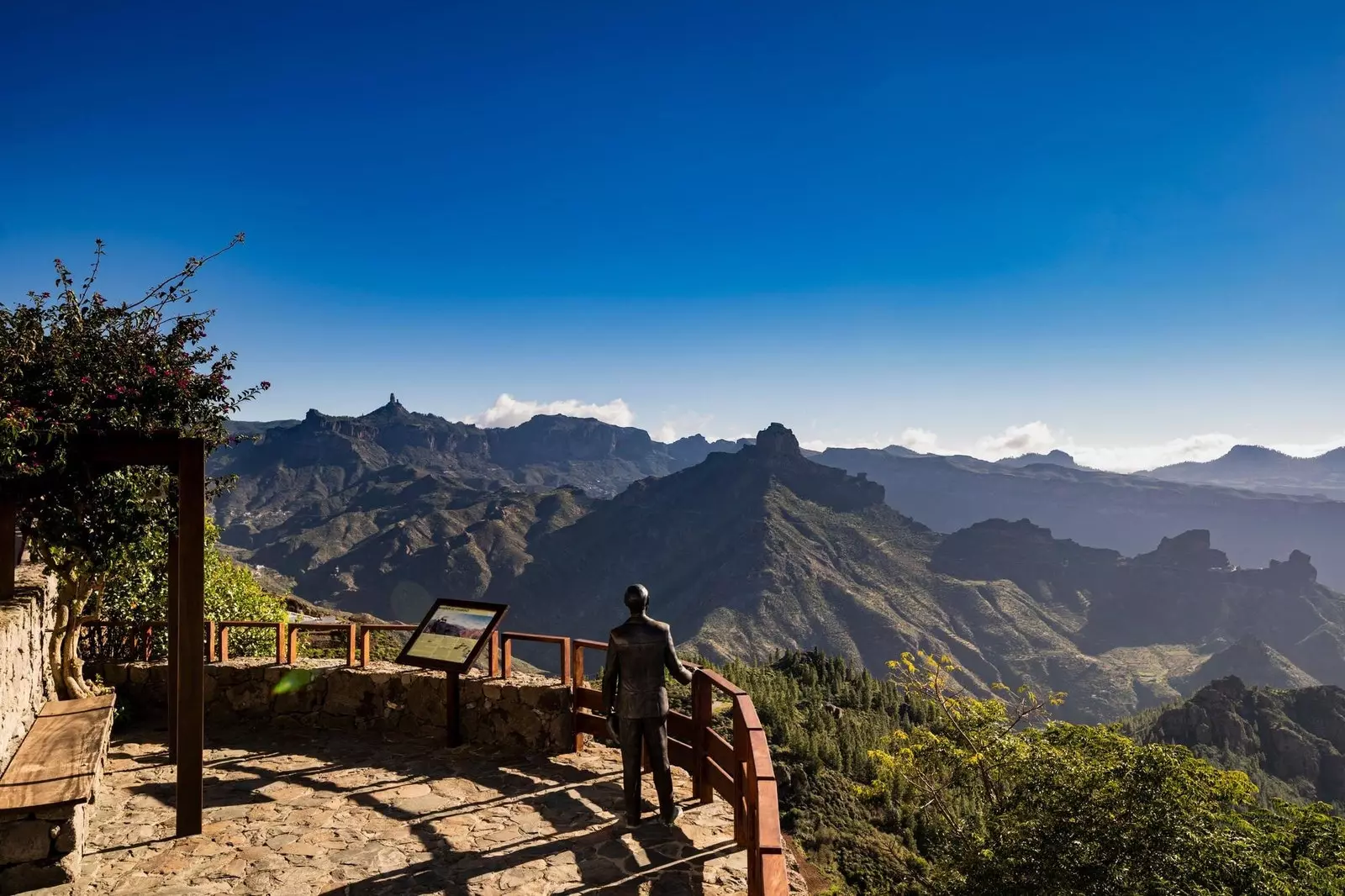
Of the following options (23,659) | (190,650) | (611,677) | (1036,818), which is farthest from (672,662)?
(23,659)

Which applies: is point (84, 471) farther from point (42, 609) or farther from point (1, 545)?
point (42, 609)

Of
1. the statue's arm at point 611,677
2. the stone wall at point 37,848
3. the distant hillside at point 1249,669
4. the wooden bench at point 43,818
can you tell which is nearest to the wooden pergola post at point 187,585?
the wooden bench at point 43,818

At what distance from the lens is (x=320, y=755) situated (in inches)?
312

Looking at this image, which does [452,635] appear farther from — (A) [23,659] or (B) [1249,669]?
(B) [1249,669]

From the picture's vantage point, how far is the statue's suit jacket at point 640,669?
19.4ft

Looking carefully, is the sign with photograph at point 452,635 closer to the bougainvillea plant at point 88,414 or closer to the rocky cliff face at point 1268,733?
the bougainvillea plant at point 88,414

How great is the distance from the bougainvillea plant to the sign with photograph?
288 centimetres

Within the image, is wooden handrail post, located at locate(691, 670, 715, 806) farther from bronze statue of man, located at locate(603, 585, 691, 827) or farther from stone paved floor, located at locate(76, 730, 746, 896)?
bronze statue of man, located at locate(603, 585, 691, 827)

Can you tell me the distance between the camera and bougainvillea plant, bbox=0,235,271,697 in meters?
5.97

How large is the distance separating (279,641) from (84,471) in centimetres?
385

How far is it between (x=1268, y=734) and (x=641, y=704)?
86.5 metres

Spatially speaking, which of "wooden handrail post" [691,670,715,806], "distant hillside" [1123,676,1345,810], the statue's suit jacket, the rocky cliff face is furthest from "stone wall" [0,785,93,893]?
the rocky cliff face

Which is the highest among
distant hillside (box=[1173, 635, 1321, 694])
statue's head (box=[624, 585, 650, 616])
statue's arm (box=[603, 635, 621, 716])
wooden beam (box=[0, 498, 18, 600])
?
wooden beam (box=[0, 498, 18, 600])

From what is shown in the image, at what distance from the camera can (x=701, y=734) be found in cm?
634
